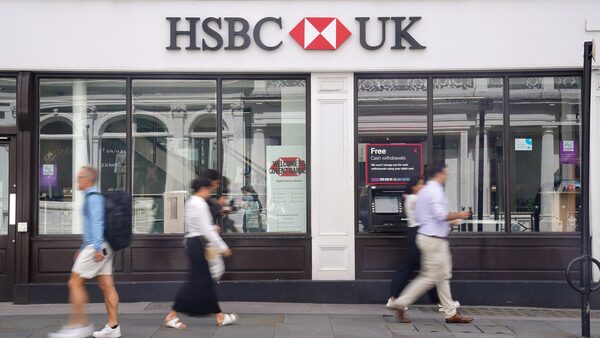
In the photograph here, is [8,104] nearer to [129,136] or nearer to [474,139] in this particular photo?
[129,136]

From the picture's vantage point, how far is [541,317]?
8.60 metres

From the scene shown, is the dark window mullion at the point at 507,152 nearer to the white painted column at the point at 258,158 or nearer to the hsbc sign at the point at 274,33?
the hsbc sign at the point at 274,33

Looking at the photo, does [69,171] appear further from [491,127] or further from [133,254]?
[491,127]

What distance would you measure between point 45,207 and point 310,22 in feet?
15.2

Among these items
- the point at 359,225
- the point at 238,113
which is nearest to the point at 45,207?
the point at 238,113

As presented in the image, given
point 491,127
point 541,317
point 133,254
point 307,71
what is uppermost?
point 307,71

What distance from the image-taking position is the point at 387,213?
9336mm

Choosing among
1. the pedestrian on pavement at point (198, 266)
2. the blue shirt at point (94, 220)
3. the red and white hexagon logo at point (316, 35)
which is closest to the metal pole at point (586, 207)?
the red and white hexagon logo at point (316, 35)

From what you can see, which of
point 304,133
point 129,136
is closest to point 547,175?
point 304,133

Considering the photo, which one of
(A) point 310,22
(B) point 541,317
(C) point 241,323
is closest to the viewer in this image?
(C) point 241,323

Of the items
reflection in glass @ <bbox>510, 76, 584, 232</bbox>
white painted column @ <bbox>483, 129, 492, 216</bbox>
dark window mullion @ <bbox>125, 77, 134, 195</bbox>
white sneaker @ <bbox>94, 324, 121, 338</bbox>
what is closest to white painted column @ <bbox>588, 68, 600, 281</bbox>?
reflection in glass @ <bbox>510, 76, 584, 232</bbox>

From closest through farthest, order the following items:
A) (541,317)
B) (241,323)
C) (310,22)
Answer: (241,323), (541,317), (310,22)

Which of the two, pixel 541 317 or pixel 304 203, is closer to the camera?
pixel 541 317

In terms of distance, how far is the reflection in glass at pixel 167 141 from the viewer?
9578mm
